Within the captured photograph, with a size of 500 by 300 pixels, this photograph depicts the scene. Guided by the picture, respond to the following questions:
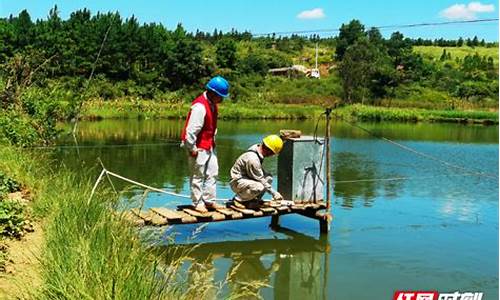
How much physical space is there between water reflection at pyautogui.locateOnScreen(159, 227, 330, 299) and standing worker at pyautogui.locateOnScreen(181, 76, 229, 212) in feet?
1.88

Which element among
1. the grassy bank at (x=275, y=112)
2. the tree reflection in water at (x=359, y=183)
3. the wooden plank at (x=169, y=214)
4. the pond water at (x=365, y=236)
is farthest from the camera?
the grassy bank at (x=275, y=112)

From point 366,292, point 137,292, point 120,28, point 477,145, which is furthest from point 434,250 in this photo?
point 120,28

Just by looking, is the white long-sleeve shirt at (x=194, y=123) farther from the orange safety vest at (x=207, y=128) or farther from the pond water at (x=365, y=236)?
the pond water at (x=365, y=236)

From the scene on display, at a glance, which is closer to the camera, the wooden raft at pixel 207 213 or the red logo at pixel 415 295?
the red logo at pixel 415 295

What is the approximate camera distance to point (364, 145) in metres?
20.7

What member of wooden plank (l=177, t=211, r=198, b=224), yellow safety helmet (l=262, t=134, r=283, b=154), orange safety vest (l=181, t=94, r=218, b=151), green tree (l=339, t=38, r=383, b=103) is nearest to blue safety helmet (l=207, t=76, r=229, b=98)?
orange safety vest (l=181, t=94, r=218, b=151)

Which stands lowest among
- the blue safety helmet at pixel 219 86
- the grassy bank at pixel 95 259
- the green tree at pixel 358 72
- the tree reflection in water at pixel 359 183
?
the tree reflection in water at pixel 359 183

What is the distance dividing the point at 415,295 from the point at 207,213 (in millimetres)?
2396

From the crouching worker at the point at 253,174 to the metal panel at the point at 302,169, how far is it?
440 millimetres

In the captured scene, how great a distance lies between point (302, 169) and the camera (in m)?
7.62

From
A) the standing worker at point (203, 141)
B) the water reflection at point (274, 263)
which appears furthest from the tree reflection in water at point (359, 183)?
the standing worker at point (203, 141)

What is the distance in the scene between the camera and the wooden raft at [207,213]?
20.6ft

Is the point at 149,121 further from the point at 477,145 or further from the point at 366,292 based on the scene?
Answer: the point at 366,292

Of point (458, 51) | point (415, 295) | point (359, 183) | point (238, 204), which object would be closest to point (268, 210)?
point (238, 204)
